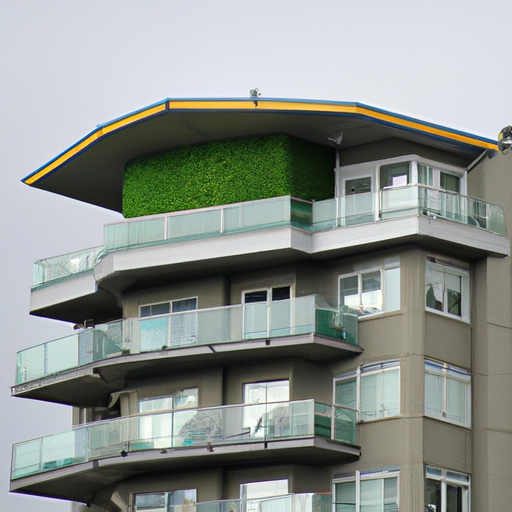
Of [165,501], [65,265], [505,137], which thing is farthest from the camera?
[65,265]

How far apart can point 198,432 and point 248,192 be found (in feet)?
24.6

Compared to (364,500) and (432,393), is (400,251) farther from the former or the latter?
(364,500)

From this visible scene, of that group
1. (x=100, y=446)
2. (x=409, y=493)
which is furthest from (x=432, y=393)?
(x=100, y=446)

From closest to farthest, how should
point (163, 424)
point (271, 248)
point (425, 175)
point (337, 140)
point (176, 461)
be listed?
point (176, 461), point (163, 424), point (271, 248), point (425, 175), point (337, 140)

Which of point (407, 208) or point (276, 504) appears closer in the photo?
point (276, 504)

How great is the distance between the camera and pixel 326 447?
151ft

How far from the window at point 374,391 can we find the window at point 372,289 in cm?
171

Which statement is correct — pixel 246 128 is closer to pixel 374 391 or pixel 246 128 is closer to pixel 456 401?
pixel 374 391

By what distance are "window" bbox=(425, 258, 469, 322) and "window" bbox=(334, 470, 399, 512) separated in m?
4.96

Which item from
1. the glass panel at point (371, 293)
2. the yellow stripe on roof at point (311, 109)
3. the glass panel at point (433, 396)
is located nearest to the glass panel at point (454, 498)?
the glass panel at point (433, 396)

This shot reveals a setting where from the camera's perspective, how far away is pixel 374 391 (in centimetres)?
4725

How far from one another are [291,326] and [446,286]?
4576 millimetres

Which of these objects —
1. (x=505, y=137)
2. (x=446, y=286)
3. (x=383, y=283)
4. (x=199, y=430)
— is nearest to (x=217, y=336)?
(x=199, y=430)

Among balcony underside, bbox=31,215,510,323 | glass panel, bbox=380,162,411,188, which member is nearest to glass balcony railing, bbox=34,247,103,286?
balcony underside, bbox=31,215,510,323
